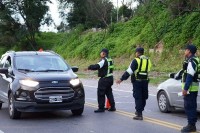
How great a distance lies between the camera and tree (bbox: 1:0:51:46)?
196 feet

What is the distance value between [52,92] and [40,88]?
325mm

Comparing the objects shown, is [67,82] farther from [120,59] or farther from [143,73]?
[120,59]

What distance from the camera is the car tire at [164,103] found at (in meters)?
12.8

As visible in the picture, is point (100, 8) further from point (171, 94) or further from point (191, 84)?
point (191, 84)

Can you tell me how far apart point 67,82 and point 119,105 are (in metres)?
3.89

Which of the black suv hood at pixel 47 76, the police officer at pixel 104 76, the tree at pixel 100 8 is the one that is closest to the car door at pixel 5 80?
the black suv hood at pixel 47 76

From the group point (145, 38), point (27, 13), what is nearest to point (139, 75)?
point (145, 38)

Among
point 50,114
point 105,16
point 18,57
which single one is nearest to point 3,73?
point 18,57

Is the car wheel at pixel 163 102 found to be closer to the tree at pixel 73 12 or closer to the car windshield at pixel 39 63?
the car windshield at pixel 39 63

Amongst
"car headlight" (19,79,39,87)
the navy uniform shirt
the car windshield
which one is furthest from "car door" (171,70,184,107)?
"car headlight" (19,79,39,87)

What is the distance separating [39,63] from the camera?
1277cm

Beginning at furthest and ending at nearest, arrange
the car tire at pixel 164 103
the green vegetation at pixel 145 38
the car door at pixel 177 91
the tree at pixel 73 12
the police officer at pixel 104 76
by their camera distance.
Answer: the tree at pixel 73 12
the green vegetation at pixel 145 38
the police officer at pixel 104 76
the car tire at pixel 164 103
the car door at pixel 177 91

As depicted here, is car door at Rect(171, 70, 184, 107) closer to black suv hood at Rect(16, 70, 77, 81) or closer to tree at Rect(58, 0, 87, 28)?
black suv hood at Rect(16, 70, 77, 81)

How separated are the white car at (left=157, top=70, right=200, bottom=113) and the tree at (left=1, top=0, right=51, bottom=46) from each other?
47.8m
